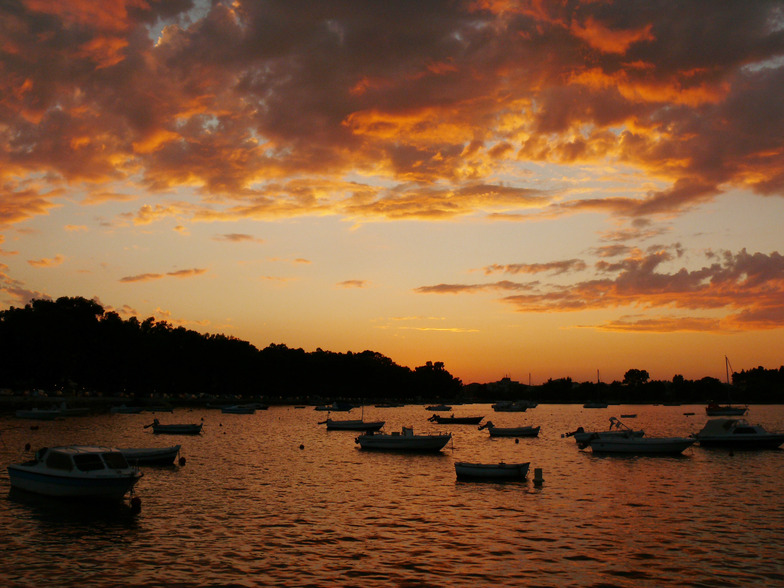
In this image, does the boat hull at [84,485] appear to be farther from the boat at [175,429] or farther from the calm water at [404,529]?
the boat at [175,429]

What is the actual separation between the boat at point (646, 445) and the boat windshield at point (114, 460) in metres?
54.8

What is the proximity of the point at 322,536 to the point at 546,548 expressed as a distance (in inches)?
450

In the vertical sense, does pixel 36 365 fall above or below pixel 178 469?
above

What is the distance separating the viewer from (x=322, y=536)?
32594 mm

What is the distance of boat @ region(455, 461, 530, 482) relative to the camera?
51.5 m

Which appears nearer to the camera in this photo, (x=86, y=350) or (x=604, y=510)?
(x=604, y=510)

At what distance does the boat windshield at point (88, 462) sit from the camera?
37875 millimetres

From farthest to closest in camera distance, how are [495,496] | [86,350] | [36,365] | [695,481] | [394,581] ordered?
[86,350] → [36,365] → [695,481] → [495,496] → [394,581]

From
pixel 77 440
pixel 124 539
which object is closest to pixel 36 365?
pixel 77 440

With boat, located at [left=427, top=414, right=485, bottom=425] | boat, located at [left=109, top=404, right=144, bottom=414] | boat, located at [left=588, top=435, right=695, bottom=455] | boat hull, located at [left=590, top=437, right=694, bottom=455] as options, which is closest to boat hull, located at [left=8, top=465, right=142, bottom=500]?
boat, located at [left=588, top=435, right=695, bottom=455]

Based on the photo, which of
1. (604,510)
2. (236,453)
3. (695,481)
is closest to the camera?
(604,510)

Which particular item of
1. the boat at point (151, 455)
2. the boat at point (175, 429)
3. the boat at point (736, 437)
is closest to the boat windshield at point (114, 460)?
the boat at point (151, 455)

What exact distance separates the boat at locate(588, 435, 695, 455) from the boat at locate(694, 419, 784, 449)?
Answer: 9055 millimetres

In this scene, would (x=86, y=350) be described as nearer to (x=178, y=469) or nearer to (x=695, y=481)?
(x=178, y=469)
